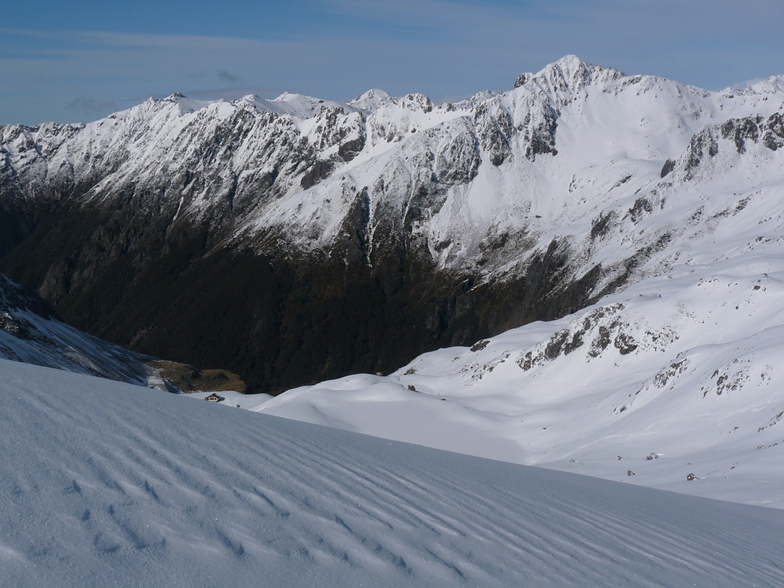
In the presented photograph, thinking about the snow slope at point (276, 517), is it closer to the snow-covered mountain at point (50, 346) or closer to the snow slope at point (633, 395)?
the snow slope at point (633, 395)

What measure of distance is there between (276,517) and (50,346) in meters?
72.4

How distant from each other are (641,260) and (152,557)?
370ft

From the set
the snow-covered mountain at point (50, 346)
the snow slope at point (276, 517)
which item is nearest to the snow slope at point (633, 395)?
the snow slope at point (276, 517)

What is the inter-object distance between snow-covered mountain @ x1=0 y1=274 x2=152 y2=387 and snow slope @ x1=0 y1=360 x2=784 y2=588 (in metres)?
50.0

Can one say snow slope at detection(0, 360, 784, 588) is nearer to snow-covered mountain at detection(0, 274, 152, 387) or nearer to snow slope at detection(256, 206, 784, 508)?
snow slope at detection(256, 206, 784, 508)

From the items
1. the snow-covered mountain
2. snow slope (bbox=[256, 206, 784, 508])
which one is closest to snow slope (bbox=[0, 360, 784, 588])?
snow slope (bbox=[256, 206, 784, 508])

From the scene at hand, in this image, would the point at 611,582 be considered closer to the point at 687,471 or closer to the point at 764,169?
the point at 687,471

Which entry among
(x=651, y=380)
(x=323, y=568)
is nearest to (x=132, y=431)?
(x=323, y=568)

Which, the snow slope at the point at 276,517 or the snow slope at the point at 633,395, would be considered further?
the snow slope at the point at 633,395

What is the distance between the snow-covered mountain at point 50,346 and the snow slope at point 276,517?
4999cm

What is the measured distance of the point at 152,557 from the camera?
5277 mm

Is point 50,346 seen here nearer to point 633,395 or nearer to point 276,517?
point 633,395

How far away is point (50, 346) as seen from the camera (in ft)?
229

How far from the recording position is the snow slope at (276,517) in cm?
536
